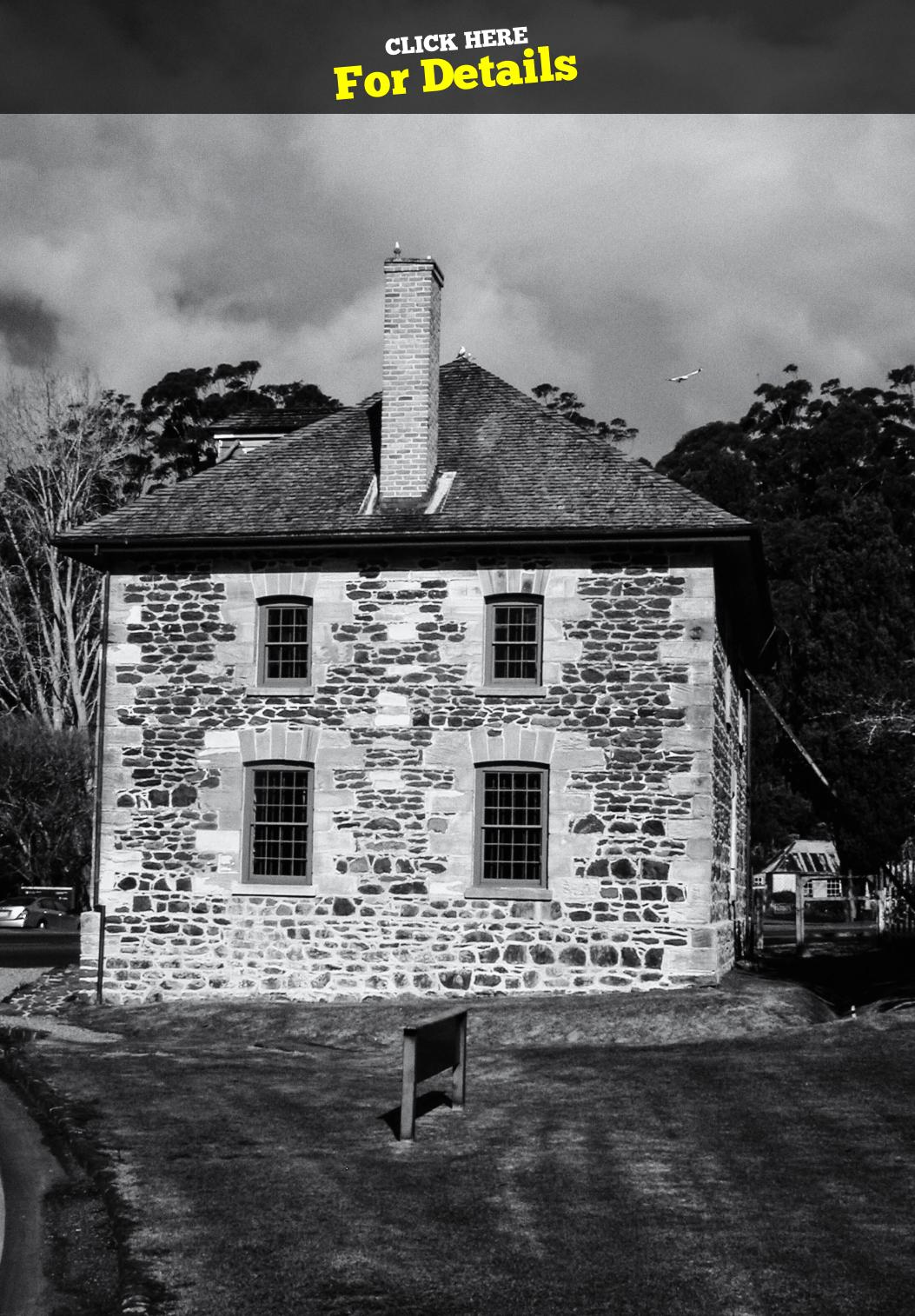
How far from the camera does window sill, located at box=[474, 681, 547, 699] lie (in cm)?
2036

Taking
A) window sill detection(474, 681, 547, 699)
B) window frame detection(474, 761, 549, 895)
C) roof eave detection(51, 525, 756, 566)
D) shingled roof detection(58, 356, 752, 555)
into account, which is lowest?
window frame detection(474, 761, 549, 895)

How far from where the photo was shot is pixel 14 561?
52.1 m

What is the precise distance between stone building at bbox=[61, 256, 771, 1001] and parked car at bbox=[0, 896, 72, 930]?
18645 mm

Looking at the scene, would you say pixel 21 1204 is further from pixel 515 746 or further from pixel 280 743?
pixel 280 743

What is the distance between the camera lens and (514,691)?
2042 cm

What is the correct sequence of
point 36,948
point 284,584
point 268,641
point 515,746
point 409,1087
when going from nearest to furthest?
point 409,1087, point 515,746, point 284,584, point 268,641, point 36,948

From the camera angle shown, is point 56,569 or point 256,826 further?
point 56,569

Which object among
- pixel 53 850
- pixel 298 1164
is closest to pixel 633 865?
pixel 298 1164

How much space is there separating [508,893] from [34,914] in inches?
862

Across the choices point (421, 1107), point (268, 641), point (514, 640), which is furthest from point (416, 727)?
point (421, 1107)

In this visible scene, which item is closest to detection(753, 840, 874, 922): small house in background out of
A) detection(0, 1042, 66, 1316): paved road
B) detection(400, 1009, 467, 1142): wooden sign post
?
detection(400, 1009, 467, 1142): wooden sign post

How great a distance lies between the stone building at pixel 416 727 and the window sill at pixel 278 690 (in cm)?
6

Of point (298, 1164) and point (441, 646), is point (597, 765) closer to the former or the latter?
point (441, 646)

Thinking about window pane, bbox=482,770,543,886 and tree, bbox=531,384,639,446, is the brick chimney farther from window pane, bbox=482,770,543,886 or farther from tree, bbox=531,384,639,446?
tree, bbox=531,384,639,446
